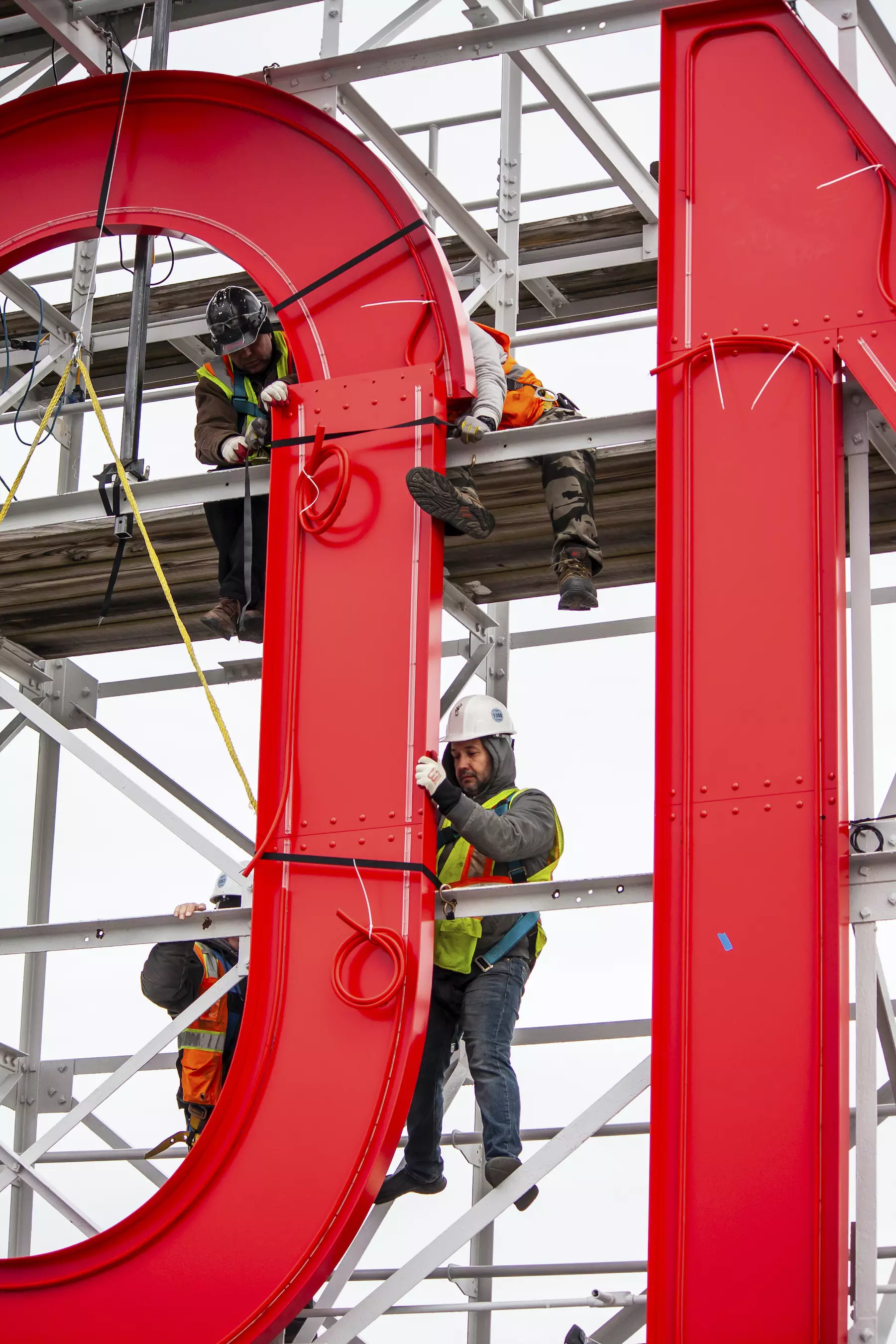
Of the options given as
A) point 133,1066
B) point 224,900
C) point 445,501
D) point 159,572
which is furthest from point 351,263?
point 133,1066

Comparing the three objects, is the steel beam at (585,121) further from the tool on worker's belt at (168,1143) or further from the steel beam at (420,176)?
the tool on worker's belt at (168,1143)

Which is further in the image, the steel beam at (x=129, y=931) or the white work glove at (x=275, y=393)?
the white work glove at (x=275, y=393)

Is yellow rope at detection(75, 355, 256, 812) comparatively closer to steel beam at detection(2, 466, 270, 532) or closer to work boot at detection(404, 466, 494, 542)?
steel beam at detection(2, 466, 270, 532)

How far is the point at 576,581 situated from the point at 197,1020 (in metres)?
3.19

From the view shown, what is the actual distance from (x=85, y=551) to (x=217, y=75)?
2689mm

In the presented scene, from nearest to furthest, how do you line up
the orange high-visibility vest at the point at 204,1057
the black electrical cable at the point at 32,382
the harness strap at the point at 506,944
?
the harness strap at the point at 506,944
the orange high-visibility vest at the point at 204,1057
the black electrical cable at the point at 32,382

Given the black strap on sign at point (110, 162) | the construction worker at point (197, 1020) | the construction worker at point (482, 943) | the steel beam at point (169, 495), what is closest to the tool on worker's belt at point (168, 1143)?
the construction worker at point (197, 1020)

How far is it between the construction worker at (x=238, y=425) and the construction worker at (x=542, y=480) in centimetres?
109

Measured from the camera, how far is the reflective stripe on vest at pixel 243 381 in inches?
404

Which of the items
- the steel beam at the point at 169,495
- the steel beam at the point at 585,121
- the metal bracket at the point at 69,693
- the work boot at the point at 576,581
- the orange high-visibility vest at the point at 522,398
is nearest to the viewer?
the work boot at the point at 576,581

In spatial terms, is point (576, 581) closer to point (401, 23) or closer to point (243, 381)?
point (243, 381)

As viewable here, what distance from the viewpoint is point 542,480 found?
9750 mm

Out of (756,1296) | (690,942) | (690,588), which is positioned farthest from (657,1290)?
(690,588)

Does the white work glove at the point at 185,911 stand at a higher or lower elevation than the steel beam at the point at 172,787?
lower
